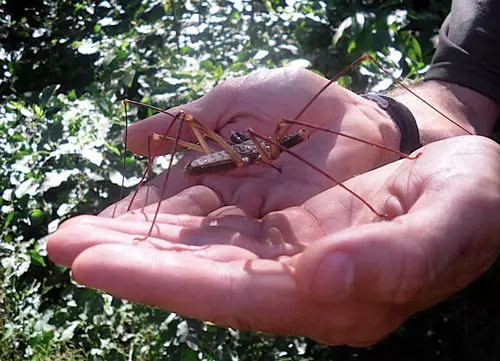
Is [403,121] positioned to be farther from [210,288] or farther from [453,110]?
[210,288]

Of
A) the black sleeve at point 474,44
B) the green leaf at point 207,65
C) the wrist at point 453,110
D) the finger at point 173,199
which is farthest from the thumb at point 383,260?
the black sleeve at point 474,44

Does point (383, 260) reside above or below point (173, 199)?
above

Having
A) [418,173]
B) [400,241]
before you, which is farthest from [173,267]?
[418,173]

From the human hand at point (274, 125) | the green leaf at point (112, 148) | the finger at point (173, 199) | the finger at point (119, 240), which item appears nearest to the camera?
the finger at point (119, 240)

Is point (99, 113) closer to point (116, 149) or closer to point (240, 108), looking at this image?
point (116, 149)

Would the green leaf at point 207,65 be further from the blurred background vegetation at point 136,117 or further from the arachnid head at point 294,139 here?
the arachnid head at point 294,139

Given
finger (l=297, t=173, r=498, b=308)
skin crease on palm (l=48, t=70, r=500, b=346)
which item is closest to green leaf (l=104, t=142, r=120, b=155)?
skin crease on palm (l=48, t=70, r=500, b=346)

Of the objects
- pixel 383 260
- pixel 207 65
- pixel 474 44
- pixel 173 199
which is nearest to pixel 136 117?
pixel 207 65
